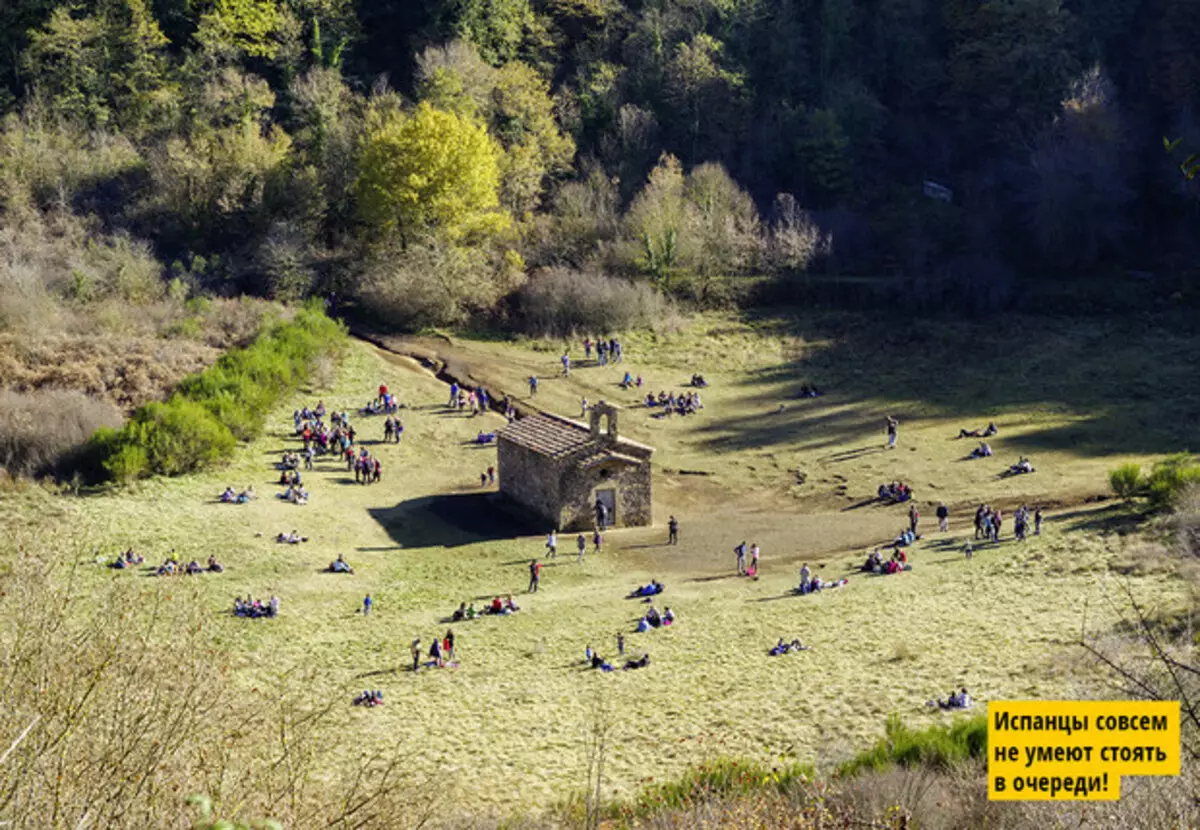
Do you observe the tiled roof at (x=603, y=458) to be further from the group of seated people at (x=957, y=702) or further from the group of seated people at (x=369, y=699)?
the group of seated people at (x=957, y=702)

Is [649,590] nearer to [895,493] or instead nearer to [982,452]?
[895,493]

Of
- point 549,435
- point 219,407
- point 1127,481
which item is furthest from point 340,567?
point 1127,481

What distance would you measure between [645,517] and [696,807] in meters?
26.6

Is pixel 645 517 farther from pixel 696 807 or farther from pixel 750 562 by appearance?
pixel 696 807

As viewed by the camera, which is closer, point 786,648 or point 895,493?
point 786,648

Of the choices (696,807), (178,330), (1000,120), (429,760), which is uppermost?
(1000,120)

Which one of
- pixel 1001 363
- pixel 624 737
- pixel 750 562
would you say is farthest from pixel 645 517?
pixel 1001 363

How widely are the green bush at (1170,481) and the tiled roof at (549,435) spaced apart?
18.4 meters

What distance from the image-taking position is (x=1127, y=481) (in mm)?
42781

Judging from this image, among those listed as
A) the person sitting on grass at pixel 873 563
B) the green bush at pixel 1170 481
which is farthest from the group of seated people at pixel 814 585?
the green bush at pixel 1170 481

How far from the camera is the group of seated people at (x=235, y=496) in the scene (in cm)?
4475

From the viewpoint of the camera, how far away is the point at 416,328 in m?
67.5

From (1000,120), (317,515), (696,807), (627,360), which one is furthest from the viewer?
(1000,120)

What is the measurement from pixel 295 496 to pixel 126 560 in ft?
26.8
